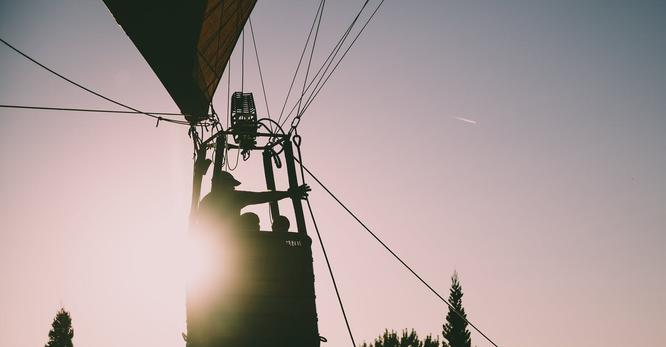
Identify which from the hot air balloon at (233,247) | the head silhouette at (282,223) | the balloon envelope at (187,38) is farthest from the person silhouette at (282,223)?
the balloon envelope at (187,38)

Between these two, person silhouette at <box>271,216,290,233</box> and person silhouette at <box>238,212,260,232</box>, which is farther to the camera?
person silhouette at <box>271,216,290,233</box>

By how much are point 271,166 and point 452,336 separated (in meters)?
54.7

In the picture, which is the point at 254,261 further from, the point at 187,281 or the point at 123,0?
the point at 123,0

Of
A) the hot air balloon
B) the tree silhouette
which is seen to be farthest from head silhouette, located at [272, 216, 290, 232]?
the tree silhouette

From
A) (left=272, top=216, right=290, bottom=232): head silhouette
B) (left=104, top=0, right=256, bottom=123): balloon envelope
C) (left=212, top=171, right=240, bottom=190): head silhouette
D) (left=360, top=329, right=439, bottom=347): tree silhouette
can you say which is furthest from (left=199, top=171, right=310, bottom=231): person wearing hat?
(left=360, top=329, right=439, bottom=347): tree silhouette

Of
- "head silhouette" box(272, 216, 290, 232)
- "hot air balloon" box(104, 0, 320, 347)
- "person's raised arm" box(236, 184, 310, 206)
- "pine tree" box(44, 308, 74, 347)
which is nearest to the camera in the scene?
"hot air balloon" box(104, 0, 320, 347)

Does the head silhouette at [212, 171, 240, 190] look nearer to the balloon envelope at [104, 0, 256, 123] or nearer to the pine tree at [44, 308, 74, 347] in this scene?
the balloon envelope at [104, 0, 256, 123]

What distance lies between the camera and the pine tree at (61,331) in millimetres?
48675

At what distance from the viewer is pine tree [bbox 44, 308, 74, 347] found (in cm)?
4867

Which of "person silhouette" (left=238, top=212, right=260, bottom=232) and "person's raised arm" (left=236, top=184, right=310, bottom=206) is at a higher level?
"person's raised arm" (left=236, top=184, right=310, bottom=206)

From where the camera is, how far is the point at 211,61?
9789 millimetres

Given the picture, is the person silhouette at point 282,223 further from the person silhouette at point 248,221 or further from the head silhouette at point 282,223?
the person silhouette at point 248,221

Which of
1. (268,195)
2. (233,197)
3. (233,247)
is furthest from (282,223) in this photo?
(233,247)

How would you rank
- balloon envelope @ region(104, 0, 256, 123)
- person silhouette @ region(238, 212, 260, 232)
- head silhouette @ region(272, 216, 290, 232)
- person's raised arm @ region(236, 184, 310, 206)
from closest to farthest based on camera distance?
balloon envelope @ region(104, 0, 256, 123)
person silhouette @ region(238, 212, 260, 232)
person's raised arm @ region(236, 184, 310, 206)
head silhouette @ region(272, 216, 290, 232)
